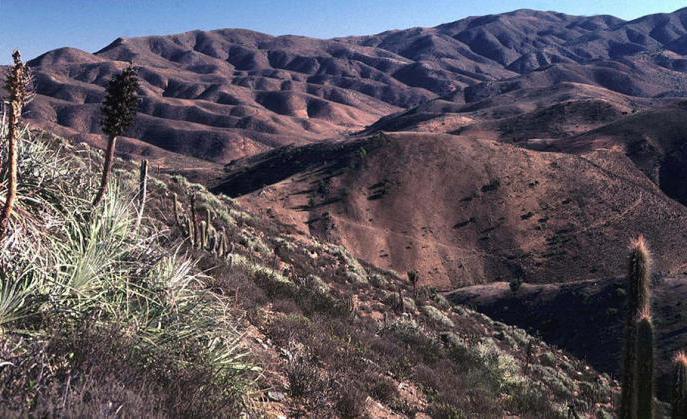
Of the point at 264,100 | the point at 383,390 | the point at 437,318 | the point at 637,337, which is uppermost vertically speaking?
the point at 264,100

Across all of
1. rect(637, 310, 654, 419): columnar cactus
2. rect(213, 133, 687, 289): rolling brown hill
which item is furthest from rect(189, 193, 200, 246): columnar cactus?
rect(213, 133, 687, 289): rolling brown hill

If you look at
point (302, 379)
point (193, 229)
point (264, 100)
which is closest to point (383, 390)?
point (302, 379)

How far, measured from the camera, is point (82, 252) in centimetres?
461

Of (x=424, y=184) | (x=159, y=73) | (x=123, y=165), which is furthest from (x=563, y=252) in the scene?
(x=159, y=73)

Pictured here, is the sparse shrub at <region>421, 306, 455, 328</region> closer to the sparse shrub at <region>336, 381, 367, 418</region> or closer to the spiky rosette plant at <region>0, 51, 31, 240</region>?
the sparse shrub at <region>336, 381, 367, 418</region>

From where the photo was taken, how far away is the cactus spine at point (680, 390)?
21.6 ft

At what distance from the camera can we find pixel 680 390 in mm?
6836

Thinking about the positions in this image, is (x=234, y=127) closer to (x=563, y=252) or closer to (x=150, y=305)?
(x=563, y=252)

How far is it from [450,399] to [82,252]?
5585 millimetres

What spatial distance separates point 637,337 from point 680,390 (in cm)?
103

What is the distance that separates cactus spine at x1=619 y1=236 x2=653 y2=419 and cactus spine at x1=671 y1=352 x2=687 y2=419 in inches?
18.9

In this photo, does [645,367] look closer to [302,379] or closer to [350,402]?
[350,402]

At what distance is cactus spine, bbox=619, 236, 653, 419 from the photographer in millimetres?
6473

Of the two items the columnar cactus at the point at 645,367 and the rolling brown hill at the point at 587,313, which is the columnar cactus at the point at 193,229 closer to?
the columnar cactus at the point at 645,367
